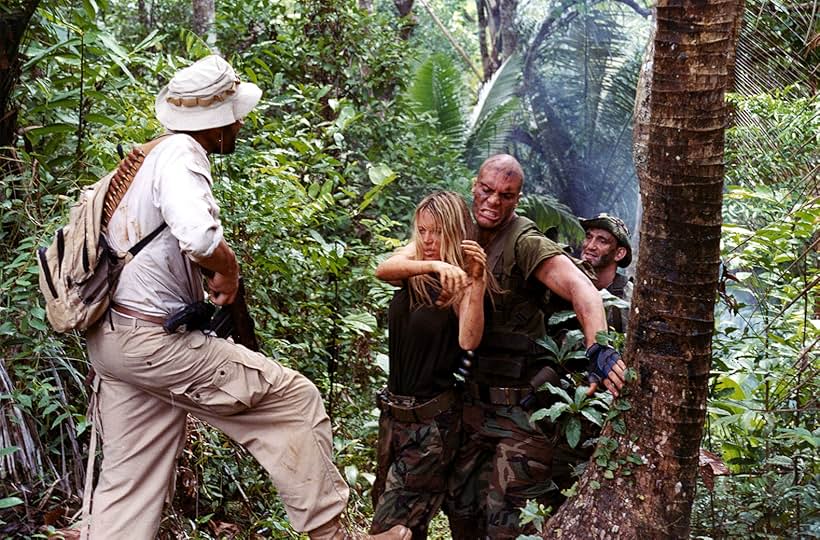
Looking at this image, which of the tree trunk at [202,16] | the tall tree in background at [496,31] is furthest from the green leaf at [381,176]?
the tall tree in background at [496,31]

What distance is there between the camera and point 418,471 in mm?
4285

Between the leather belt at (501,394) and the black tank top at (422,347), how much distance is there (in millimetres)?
164

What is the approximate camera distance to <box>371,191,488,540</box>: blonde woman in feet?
13.8

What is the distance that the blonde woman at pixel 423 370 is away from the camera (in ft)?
13.8

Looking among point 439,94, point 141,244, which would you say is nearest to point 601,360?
point 141,244

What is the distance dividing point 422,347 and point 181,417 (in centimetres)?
118

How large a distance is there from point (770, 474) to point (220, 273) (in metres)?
2.75

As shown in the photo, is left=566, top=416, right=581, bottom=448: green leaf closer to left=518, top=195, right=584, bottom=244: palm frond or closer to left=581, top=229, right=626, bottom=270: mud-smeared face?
left=581, top=229, right=626, bottom=270: mud-smeared face

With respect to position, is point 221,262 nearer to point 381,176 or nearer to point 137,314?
point 137,314

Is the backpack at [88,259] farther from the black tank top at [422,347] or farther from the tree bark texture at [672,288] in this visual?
the tree bark texture at [672,288]

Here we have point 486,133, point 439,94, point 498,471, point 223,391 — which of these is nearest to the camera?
point 223,391

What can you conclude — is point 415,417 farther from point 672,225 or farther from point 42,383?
point 42,383

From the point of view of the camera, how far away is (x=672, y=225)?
3.23 meters

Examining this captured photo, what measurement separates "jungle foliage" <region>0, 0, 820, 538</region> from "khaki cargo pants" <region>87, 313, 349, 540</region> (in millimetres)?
479
